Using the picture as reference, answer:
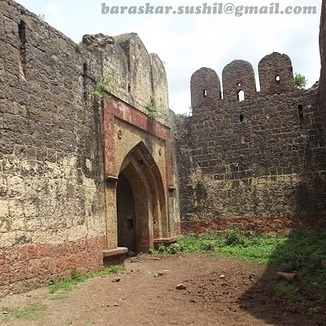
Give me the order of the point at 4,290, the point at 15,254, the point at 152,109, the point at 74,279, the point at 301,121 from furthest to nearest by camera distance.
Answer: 1. the point at 301,121
2. the point at 152,109
3. the point at 74,279
4. the point at 15,254
5. the point at 4,290

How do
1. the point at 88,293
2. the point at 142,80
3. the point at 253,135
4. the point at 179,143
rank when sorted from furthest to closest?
1. the point at 179,143
2. the point at 253,135
3. the point at 142,80
4. the point at 88,293

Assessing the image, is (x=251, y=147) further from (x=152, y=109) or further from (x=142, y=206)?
(x=142, y=206)

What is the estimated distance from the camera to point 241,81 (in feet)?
38.2

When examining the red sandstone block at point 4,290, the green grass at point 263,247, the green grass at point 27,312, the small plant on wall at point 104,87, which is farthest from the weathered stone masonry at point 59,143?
the green grass at point 263,247

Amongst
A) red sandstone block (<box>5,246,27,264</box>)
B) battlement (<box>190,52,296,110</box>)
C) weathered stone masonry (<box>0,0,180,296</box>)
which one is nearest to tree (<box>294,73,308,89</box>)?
battlement (<box>190,52,296,110</box>)

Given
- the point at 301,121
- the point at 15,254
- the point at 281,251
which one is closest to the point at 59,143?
the point at 15,254

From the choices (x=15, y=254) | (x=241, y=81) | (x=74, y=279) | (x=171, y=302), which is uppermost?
(x=241, y=81)

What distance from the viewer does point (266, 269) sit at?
7.04 meters

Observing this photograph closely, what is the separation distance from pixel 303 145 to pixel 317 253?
3789 millimetres

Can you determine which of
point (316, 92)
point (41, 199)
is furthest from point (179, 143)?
point (41, 199)

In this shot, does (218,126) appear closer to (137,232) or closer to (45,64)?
(137,232)

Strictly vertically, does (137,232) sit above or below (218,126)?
below

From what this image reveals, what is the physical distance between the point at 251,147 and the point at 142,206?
12.2ft

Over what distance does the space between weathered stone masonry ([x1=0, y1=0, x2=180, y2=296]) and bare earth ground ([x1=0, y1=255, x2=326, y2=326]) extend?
69cm
